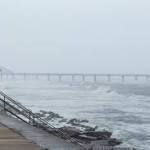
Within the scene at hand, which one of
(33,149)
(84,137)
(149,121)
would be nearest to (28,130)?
(33,149)

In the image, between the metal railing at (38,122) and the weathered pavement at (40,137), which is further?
the metal railing at (38,122)

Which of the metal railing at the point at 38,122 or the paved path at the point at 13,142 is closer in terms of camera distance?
the paved path at the point at 13,142

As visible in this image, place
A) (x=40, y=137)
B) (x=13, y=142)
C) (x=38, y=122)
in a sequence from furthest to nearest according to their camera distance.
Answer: (x=38, y=122) → (x=40, y=137) → (x=13, y=142)

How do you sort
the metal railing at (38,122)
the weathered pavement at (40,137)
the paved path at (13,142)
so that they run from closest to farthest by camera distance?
the paved path at (13,142) → the weathered pavement at (40,137) → the metal railing at (38,122)

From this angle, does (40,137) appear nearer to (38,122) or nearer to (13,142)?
(13,142)

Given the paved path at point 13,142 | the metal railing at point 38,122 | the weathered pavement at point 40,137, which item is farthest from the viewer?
the metal railing at point 38,122

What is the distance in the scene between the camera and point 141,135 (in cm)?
2753

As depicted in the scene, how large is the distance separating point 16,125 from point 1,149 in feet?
14.8

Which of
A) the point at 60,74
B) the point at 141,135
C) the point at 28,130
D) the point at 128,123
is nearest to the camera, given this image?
the point at 28,130

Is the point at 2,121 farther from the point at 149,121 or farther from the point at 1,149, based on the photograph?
the point at 149,121

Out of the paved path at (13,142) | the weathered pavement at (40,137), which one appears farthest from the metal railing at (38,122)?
the paved path at (13,142)

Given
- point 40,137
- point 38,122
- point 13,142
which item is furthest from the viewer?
point 38,122

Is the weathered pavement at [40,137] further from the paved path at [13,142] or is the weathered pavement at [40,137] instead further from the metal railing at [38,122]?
the metal railing at [38,122]

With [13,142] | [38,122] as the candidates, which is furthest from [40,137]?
[38,122]
